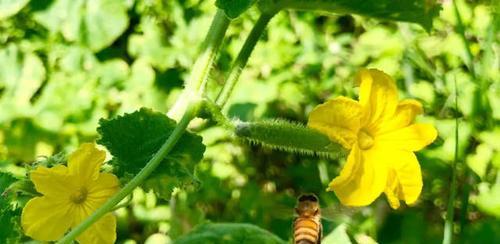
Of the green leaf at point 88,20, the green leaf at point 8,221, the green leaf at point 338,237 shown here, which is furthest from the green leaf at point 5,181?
the green leaf at point 88,20

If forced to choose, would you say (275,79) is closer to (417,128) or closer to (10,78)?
(10,78)

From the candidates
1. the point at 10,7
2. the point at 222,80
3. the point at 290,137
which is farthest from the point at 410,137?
the point at 10,7

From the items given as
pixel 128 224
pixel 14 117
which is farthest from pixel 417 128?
pixel 14 117

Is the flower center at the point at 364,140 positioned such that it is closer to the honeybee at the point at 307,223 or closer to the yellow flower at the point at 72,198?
the honeybee at the point at 307,223

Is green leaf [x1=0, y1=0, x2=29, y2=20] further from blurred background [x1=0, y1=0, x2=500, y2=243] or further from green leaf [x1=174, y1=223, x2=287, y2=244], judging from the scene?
green leaf [x1=174, y1=223, x2=287, y2=244]

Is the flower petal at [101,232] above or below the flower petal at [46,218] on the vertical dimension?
below

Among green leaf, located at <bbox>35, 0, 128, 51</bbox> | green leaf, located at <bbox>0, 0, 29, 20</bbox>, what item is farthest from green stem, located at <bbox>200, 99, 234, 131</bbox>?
green leaf, located at <bbox>35, 0, 128, 51</bbox>
